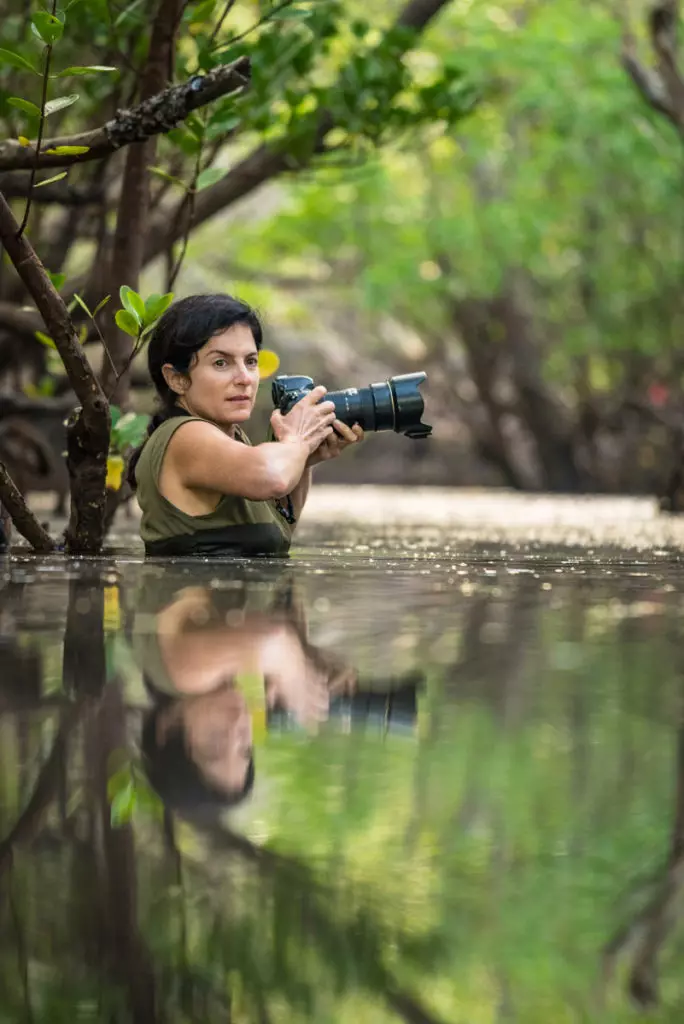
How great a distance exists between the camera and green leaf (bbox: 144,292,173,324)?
4.29 m

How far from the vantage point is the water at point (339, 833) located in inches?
42.4

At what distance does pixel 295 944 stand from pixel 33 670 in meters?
1.18

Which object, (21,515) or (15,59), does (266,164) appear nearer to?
(21,515)

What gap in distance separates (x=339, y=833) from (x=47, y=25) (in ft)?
8.96

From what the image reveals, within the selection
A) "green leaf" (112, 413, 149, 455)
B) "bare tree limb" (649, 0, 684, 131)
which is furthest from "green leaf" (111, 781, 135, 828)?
"bare tree limb" (649, 0, 684, 131)

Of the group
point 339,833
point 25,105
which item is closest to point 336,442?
point 25,105

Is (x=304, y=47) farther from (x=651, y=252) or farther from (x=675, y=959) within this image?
(x=651, y=252)

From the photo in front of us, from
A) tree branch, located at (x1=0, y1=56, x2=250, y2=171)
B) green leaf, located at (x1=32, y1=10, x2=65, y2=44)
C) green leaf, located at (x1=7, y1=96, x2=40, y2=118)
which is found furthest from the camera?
tree branch, located at (x1=0, y1=56, x2=250, y2=171)

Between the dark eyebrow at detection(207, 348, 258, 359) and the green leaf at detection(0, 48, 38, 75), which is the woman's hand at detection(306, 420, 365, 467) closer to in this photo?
the dark eyebrow at detection(207, 348, 258, 359)

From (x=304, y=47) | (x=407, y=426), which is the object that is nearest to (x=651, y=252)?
(x=304, y=47)

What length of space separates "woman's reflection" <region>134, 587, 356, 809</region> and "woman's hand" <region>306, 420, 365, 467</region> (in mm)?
1272

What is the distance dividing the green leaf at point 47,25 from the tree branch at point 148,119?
0.41 m

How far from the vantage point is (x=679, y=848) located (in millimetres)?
1311

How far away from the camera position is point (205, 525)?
466 cm
